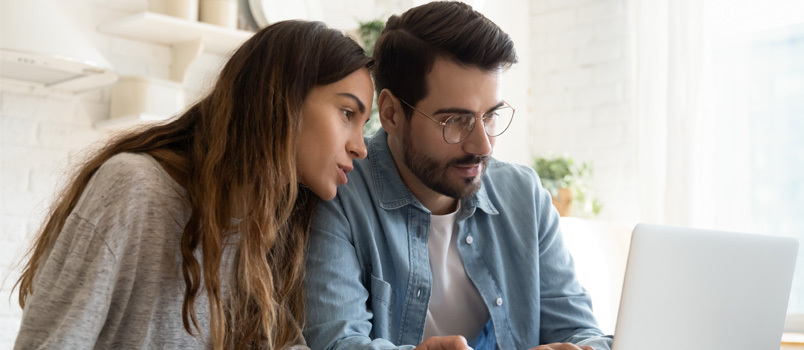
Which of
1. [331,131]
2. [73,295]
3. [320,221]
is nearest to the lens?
[73,295]

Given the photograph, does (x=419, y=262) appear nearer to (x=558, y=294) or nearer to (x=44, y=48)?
(x=558, y=294)

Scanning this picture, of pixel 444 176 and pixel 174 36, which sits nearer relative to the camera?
pixel 444 176

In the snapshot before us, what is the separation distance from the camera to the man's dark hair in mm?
1476

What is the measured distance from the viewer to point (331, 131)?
1.21 m

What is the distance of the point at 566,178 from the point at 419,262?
169cm

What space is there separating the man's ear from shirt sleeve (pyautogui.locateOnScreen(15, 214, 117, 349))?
713 mm

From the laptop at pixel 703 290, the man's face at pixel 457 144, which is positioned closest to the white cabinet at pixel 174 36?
the man's face at pixel 457 144

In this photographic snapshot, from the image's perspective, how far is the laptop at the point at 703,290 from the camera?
3.28ft

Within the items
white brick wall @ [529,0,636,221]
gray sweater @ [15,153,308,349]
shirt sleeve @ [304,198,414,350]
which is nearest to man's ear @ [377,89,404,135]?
shirt sleeve @ [304,198,414,350]

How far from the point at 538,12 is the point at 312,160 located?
8.52 ft

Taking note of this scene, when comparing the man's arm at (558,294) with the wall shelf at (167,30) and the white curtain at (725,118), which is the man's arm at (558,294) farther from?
the white curtain at (725,118)

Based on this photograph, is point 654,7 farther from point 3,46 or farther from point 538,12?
point 3,46

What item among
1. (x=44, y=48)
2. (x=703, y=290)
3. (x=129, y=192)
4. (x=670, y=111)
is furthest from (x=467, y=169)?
(x=670, y=111)

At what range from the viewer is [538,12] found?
3602 mm
